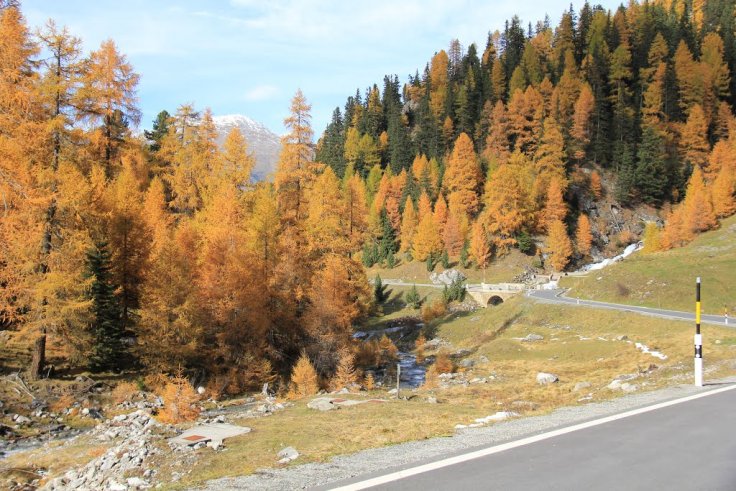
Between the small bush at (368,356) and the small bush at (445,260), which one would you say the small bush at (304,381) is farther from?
the small bush at (445,260)

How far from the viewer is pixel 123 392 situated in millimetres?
23812

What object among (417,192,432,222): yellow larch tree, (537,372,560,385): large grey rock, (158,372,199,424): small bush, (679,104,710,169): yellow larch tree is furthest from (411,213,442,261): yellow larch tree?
(158,372,199,424): small bush

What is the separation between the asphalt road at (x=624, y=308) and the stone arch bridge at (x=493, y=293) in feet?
9.13

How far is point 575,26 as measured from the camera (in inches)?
5157

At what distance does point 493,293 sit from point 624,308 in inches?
780

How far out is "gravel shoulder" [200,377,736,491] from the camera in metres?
6.65

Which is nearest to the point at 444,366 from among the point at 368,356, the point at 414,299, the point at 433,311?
the point at 368,356

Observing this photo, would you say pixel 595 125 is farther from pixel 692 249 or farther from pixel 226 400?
pixel 226 400

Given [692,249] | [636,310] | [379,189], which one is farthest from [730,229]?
[379,189]

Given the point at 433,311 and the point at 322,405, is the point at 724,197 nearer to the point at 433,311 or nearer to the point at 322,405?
the point at 433,311

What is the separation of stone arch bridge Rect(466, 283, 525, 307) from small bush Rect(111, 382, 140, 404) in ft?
144

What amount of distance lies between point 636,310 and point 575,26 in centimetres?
11811

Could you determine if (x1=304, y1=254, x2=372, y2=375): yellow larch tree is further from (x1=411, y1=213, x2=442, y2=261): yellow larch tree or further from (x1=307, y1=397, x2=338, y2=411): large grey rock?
(x1=411, y1=213, x2=442, y2=261): yellow larch tree

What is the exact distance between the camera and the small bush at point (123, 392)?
23.4m
